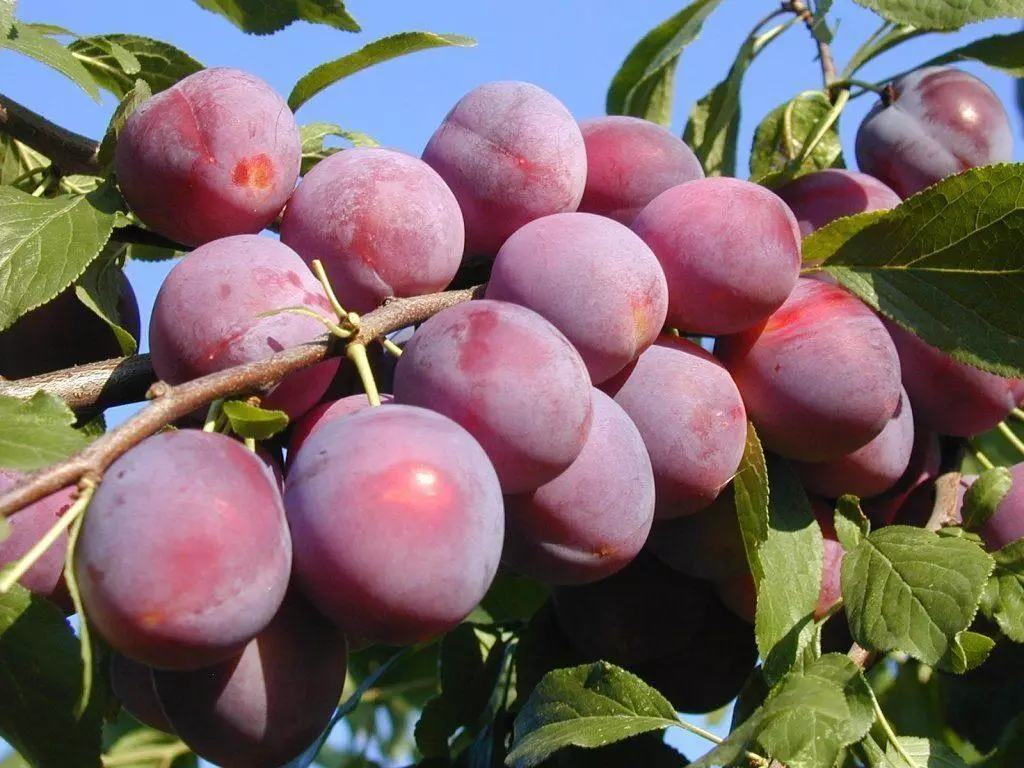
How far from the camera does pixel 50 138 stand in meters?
1.06

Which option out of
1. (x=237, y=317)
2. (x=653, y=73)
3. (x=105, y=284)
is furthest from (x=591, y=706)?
(x=653, y=73)

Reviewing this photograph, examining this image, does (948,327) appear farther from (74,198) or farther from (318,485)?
(74,198)

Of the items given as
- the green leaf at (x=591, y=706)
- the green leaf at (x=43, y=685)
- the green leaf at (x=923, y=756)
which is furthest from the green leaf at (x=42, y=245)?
the green leaf at (x=923, y=756)

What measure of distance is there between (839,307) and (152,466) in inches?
24.7

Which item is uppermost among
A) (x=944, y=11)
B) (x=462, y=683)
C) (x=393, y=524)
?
(x=944, y=11)

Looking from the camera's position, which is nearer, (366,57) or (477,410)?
(477,410)

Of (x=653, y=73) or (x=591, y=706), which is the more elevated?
(x=653, y=73)

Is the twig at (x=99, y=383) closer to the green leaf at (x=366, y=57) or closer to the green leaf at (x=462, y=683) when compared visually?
the green leaf at (x=366, y=57)

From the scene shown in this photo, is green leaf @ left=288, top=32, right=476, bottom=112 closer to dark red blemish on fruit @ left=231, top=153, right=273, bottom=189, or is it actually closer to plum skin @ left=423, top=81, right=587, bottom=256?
plum skin @ left=423, top=81, right=587, bottom=256

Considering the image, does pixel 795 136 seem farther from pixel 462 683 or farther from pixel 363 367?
pixel 363 367

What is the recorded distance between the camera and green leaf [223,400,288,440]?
668 mm

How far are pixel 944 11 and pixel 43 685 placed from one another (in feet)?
3.52

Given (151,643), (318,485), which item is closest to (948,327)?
(318,485)

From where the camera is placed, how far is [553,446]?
2.32ft
